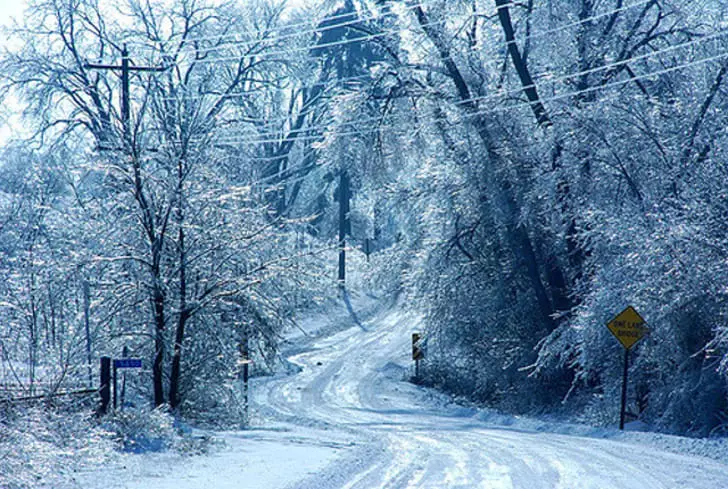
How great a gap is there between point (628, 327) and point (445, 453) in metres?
6.22

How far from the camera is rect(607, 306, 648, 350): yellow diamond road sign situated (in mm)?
17891

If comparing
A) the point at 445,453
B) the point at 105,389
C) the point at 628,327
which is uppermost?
the point at 628,327

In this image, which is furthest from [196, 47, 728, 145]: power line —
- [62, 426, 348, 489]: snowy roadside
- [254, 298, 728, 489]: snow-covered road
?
[62, 426, 348, 489]: snowy roadside

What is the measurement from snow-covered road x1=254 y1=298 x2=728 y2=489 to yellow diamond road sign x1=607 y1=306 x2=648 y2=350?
2.36 meters

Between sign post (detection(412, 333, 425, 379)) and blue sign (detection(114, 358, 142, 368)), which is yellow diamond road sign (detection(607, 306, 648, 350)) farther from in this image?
sign post (detection(412, 333, 425, 379))

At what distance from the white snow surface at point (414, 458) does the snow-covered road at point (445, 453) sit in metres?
0.02

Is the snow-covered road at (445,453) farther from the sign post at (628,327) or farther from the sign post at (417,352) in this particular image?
the sign post at (628,327)

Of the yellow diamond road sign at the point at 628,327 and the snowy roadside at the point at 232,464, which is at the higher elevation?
the yellow diamond road sign at the point at 628,327

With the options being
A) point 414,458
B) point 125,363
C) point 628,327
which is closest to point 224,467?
point 414,458

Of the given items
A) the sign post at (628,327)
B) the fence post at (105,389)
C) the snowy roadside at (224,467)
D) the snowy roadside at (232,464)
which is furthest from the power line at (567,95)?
the fence post at (105,389)

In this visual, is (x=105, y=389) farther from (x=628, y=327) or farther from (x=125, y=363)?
(x=628, y=327)

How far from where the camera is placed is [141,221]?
1745cm

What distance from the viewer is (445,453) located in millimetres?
13633

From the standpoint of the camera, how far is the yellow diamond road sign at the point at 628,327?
17891 millimetres
